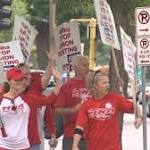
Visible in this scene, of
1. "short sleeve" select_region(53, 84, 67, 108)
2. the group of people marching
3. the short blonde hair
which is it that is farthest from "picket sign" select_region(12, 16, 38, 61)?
the short blonde hair

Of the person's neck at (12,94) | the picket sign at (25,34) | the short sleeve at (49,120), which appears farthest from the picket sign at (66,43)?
the person's neck at (12,94)

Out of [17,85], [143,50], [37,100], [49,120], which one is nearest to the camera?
[17,85]

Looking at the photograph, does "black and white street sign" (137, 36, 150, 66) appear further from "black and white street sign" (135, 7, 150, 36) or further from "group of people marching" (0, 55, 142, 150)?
"group of people marching" (0, 55, 142, 150)

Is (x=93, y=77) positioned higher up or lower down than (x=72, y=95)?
higher up

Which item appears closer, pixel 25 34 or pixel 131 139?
pixel 25 34

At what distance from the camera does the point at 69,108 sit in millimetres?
8539

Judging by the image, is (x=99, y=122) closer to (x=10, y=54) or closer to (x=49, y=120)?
(x=49, y=120)

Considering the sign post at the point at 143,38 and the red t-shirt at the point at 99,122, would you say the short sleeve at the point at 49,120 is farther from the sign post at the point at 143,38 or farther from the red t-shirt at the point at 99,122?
the red t-shirt at the point at 99,122

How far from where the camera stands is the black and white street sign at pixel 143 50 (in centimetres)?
1020

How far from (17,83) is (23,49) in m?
2.47

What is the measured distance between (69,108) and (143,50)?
2155mm

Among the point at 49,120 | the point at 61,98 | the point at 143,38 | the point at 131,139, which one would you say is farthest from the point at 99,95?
the point at 131,139

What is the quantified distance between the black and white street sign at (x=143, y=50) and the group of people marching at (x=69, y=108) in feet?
5.49

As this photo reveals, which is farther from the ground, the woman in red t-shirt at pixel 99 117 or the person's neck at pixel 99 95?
the person's neck at pixel 99 95
